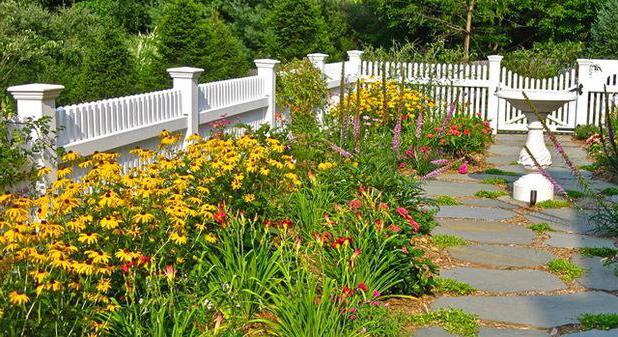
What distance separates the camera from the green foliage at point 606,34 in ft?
65.6

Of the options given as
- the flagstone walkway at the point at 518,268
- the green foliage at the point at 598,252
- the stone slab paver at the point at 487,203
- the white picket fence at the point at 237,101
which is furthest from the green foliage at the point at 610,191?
the green foliage at the point at 598,252

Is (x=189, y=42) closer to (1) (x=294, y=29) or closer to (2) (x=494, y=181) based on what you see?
(1) (x=294, y=29)

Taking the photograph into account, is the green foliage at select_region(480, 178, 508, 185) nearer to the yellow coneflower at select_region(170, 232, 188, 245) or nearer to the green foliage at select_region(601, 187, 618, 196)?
the green foliage at select_region(601, 187, 618, 196)

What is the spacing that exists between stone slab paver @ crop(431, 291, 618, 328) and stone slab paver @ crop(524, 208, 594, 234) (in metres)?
2.00

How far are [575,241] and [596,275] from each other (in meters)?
1.07

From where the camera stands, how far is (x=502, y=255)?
6.66 meters

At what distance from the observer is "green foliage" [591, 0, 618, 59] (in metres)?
20.0

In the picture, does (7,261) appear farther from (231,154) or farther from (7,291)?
(231,154)

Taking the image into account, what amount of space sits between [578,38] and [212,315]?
65.8 ft

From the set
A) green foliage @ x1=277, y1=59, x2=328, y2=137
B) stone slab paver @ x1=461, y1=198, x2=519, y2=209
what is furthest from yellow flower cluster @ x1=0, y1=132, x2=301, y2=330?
green foliage @ x1=277, y1=59, x2=328, y2=137

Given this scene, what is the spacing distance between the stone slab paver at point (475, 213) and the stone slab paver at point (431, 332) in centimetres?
311

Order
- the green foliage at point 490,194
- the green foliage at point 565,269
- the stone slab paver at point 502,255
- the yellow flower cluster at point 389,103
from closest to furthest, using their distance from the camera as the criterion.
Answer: the green foliage at point 565,269
the stone slab paver at point 502,255
the green foliage at point 490,194
the yellow flower cluster at point 389,103

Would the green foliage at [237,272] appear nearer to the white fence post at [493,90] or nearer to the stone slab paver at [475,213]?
the stone slab paver at [475,213]

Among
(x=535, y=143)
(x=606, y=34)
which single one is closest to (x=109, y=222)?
(x=535, y=143)
